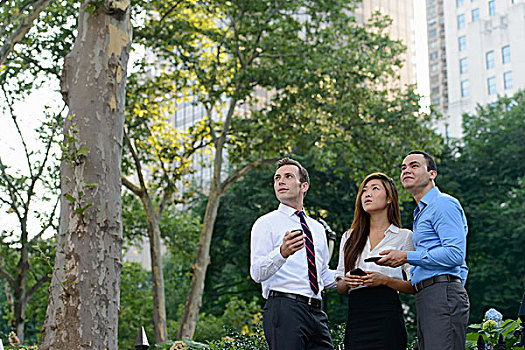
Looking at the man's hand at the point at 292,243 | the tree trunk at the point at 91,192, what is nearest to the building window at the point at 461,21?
the tree trunk at the point at 91,192

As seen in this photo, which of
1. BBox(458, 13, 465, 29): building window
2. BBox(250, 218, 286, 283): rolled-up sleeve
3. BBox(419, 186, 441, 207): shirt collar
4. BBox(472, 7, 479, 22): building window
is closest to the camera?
BBox(250, 218, 286, 283): rolled-up sleeve

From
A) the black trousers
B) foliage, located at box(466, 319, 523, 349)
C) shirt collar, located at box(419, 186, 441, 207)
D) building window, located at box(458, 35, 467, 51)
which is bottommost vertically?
foliage, located at box(466, 319, 523, 349)

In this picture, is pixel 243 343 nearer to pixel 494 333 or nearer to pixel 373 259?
pixel 494 333

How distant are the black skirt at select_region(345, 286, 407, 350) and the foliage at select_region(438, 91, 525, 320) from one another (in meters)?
20.6

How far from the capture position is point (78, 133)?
244 inches

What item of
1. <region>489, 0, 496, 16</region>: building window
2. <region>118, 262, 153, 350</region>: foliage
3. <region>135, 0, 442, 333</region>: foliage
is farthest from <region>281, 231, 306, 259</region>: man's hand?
<region>489, 0, 496, 16</region>: building window

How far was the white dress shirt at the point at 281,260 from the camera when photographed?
4395mm

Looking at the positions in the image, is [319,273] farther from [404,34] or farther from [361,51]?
[404,34]

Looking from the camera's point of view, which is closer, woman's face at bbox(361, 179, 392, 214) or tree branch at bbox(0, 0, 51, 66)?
woman's face at bbox(361, 179, 392, 214)

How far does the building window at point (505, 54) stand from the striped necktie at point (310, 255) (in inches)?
2758

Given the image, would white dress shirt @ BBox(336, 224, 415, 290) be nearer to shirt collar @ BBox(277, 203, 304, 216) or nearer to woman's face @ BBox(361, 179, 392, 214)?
woman's face @ BBox(361, 179, 392, 214)

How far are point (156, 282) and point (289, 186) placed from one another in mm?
12483

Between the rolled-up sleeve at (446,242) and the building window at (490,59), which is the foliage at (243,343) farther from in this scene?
the building window at (490,59)

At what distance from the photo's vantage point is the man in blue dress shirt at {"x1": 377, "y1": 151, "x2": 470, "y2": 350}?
412cm
